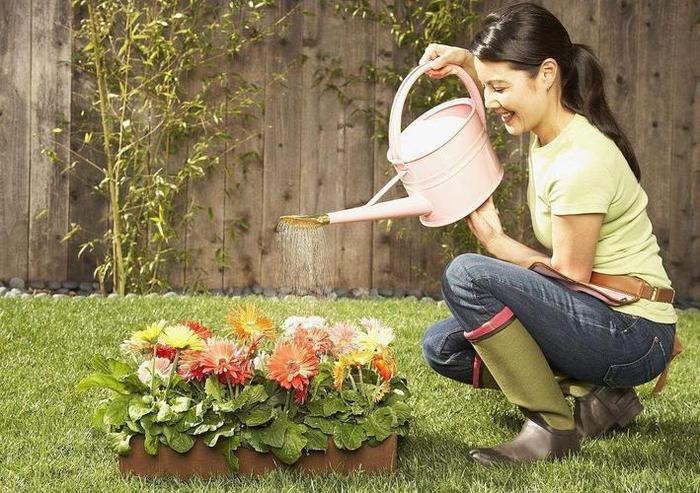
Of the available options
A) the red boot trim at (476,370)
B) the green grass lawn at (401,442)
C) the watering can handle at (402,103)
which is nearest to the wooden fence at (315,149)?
the green grass lawn at (401,442)

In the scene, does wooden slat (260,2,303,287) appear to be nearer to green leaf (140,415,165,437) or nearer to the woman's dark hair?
the woman's dark hair

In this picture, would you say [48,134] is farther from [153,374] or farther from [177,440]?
[177,440]

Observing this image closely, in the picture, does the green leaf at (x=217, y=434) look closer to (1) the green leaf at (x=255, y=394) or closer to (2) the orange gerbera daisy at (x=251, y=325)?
(1) the green leaf at (x=255, y=394)

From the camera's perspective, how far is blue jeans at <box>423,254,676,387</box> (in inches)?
92.1

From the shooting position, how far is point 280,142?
540cm

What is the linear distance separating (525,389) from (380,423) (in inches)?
13.8

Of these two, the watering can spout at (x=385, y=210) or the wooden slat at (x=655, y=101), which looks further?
the wooden slat at (x=655, y=101)

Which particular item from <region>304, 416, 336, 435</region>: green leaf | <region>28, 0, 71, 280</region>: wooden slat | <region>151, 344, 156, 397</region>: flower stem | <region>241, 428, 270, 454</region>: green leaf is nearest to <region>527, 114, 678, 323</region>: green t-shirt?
<region>304, 416, 336, 435</region>: green leaf

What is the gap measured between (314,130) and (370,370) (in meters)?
3.18

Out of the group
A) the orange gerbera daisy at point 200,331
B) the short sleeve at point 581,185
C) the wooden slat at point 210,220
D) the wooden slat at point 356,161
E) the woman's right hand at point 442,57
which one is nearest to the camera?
the short sleeve at point 581,185

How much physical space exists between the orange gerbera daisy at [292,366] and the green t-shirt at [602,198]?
63 cm

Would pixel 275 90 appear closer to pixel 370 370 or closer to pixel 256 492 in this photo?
pixel 370 370

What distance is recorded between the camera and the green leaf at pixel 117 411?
7.30 feet

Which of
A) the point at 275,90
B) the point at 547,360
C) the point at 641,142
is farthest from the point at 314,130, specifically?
the point at 547,360
